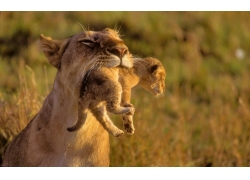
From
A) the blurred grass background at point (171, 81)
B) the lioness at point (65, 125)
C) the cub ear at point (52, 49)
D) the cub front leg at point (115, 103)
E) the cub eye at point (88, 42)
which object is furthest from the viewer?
the blurred grass background at point (171, 81)

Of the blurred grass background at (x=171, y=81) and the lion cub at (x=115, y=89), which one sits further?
the blurred grass background at (x=171, y=81)

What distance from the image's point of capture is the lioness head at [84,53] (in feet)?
13.7

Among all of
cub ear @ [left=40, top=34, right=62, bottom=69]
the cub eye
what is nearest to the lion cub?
the cub eye

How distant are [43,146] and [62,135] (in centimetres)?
14

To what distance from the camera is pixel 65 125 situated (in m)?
4.64

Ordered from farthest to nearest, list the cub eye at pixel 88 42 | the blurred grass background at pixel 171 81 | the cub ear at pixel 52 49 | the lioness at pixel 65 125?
the blurred grass background at pixel 171 81 < the cub ear at pixel 52 49 < the lioness at pixel 65 125 < the cub eye at pixel 88 42

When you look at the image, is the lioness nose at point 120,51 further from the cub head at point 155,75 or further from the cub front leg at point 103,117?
the cub head at point 155,75

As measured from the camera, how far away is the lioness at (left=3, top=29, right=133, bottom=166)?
174 inches

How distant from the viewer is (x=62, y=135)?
4.66 m

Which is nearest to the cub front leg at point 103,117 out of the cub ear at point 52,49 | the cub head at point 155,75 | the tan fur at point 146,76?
the tan fur at point 146,76
